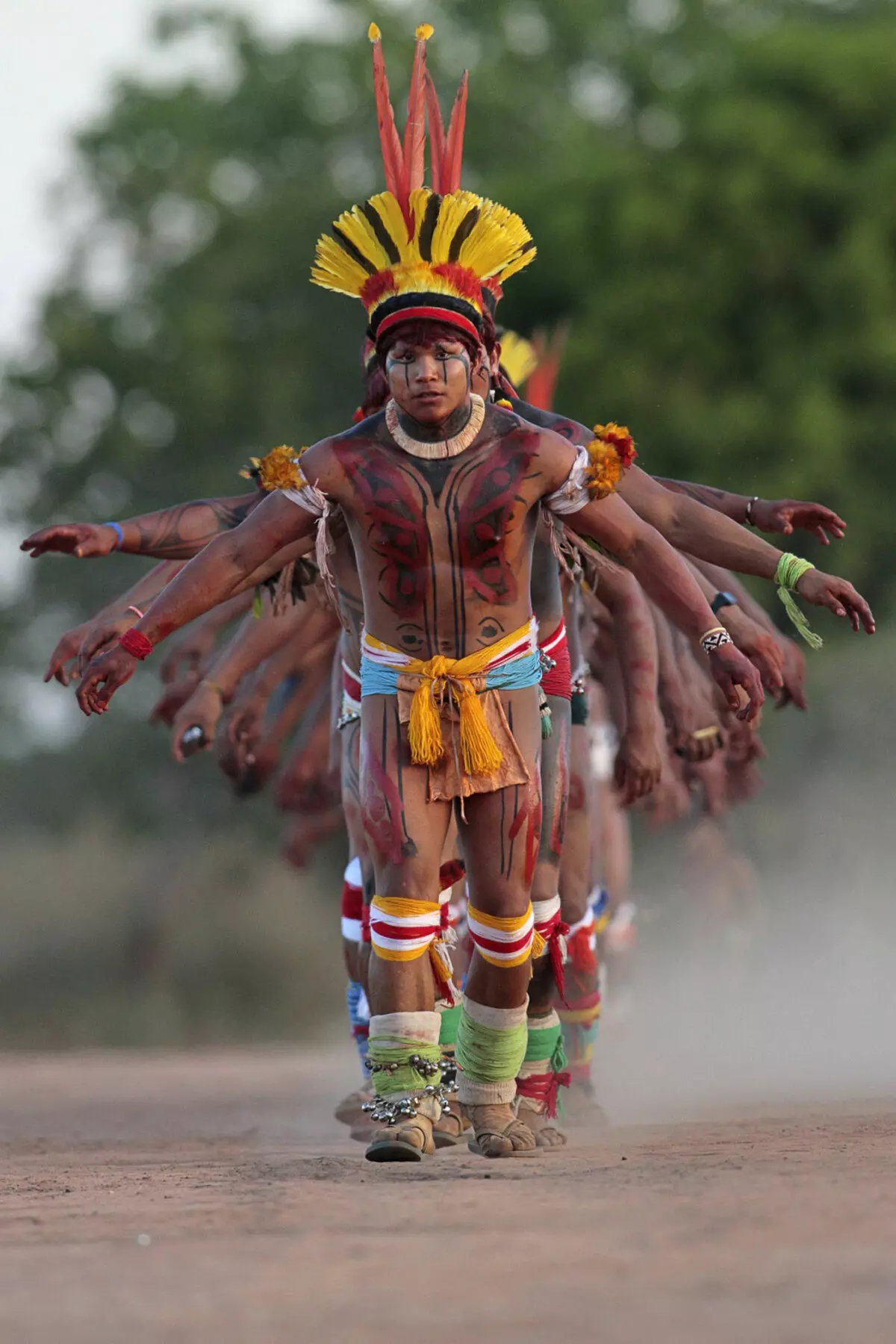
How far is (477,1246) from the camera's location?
4.68 metres

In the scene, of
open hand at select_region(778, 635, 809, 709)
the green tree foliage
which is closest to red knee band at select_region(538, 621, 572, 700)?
open hand at select_region(778, 635, 809, 709)

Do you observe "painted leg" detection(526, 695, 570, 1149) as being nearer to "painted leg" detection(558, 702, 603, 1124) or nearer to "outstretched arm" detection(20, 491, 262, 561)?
"painted leg" detection(558, 702, 603, 1124)

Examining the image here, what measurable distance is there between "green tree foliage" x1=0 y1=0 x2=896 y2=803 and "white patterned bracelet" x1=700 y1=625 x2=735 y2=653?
1780 cm

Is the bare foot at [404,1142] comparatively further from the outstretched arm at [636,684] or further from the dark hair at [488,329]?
the outstretched arm at [636,684]

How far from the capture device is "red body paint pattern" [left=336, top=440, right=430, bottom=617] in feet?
22.0

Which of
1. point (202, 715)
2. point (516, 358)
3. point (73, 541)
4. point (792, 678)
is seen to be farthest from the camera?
point (202, 715)

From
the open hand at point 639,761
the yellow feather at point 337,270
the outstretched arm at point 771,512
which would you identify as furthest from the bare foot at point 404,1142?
the open hand at point 639,761

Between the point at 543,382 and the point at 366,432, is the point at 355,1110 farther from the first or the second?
the point at 543,382

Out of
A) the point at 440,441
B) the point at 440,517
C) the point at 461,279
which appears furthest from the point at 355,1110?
the point at 461,279

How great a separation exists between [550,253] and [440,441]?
70.8 feet

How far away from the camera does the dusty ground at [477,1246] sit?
405 centimetres

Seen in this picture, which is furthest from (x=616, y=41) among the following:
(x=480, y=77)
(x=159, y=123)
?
(x=159, y=123)

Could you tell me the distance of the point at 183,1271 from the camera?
179 inches

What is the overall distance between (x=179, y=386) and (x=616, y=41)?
10.4 m
